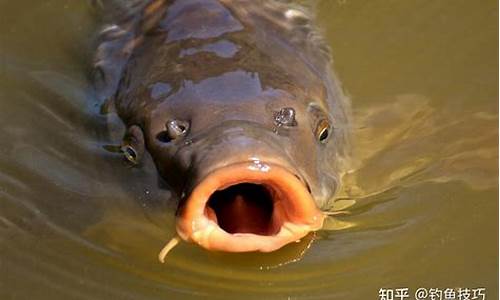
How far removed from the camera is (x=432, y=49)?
5316 millimetres

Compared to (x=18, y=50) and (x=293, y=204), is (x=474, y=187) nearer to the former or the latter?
(x=293, y=204)

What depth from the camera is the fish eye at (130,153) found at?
4070mm

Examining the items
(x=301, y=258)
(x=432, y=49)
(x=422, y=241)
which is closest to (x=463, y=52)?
(x=432, y=49)

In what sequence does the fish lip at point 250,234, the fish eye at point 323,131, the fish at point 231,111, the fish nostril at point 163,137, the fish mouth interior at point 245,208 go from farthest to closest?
the fish eye at point 323,131 < the fish nostril at point 163,137 < the fish mouth interior at point 245,208 < the fish at point 231,111 < the fish lip at point 250,234

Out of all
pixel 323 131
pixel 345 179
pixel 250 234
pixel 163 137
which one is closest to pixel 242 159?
pixel 250 234

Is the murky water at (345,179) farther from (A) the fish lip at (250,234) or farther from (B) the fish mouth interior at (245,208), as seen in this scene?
(A) the fish lip at (250,234)

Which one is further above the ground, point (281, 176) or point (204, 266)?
point (281, 176)

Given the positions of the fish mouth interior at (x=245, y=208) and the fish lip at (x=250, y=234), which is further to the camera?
the fish mouth interior at (x=245, y=208)

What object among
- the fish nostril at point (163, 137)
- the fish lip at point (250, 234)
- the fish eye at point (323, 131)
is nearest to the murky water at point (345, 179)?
the fish nostril at point (163, 137)

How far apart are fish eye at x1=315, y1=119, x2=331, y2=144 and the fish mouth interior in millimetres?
378

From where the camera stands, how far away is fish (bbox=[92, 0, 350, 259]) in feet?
11.6

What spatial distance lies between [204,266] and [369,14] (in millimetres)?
1972

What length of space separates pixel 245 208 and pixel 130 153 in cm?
57

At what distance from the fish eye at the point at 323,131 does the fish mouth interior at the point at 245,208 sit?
0.38 metres
